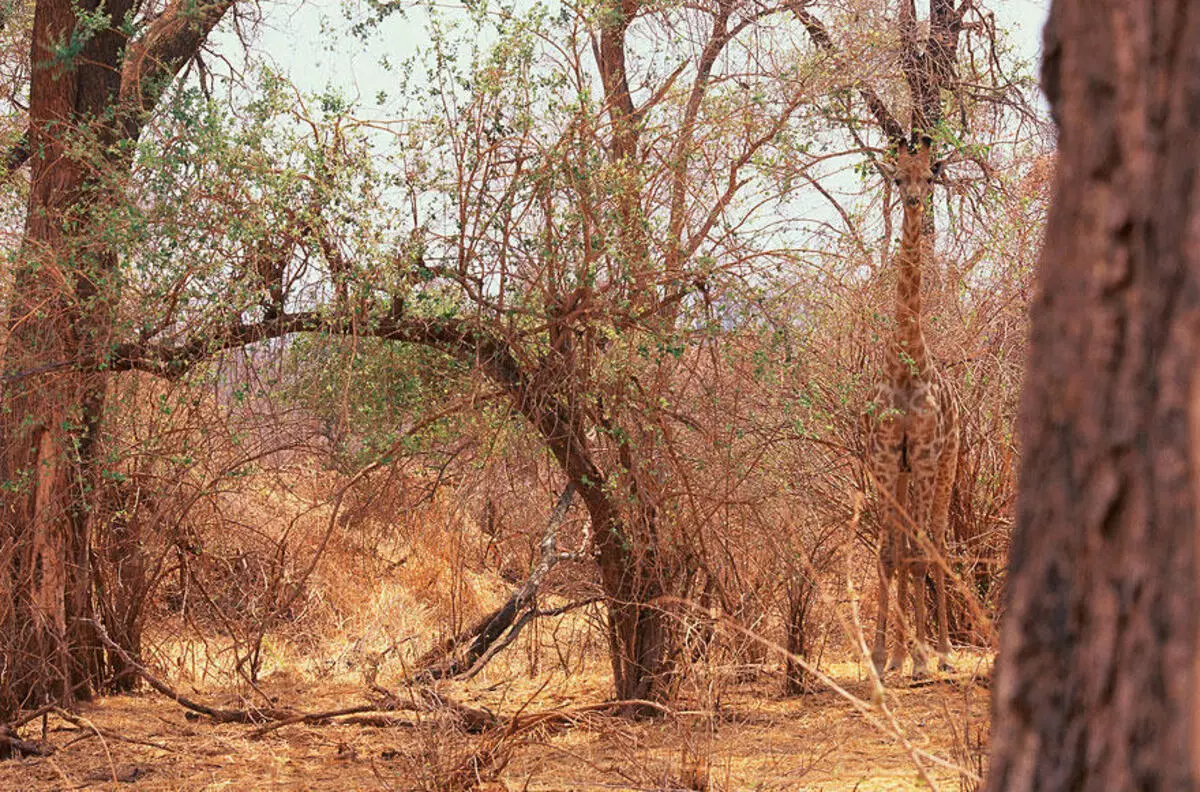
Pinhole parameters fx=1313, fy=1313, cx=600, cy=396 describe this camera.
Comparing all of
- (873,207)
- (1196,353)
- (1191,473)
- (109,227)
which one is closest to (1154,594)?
(1191,473)

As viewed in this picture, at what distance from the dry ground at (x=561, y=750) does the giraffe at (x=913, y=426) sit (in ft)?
1.69

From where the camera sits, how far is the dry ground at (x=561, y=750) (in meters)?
5.04

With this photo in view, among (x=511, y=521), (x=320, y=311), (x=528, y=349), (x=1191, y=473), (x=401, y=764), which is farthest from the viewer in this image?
(x=511, y=521)

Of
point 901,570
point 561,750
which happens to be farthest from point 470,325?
point 901,570

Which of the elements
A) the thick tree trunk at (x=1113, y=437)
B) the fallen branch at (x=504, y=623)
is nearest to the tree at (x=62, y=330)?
the fallen branch at (x=504, y=623)

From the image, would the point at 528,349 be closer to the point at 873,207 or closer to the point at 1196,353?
the point at 873,207

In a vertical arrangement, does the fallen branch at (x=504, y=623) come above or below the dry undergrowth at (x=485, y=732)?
above

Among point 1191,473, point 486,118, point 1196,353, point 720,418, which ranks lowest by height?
point 1191,473

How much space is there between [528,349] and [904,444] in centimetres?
227

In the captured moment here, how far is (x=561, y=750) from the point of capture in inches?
194

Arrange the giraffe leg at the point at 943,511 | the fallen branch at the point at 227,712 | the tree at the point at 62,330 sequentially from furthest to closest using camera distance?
the giraffe leg at the point at 943,511, the fallen branch at the point at 227,712, the tree at the point at 62,330

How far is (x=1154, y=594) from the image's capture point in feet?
4.81

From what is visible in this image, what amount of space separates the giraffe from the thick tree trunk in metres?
4.76

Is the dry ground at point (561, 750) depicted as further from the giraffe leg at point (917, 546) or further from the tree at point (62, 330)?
the tree at point (62, 330)
